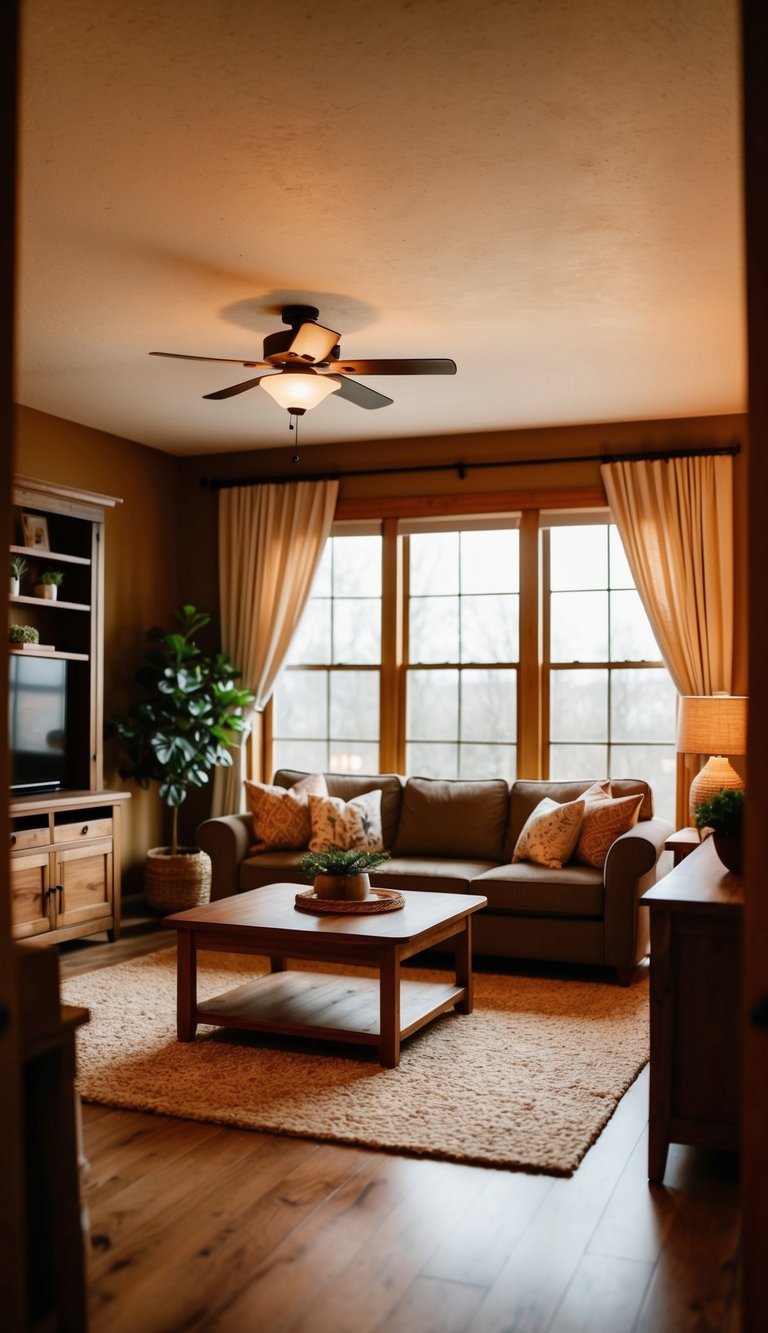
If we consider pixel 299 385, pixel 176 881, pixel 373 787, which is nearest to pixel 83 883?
pixel 176 881

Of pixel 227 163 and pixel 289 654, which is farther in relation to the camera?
pixel 289 654

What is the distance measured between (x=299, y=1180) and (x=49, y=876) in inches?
118

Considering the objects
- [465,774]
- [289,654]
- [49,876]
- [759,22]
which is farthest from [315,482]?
[759,22]

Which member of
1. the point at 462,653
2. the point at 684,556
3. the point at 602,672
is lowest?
the point at 602,672

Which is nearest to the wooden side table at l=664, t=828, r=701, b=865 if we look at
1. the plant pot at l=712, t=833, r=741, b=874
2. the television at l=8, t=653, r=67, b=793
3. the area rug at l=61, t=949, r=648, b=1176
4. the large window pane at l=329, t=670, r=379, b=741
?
the area rug at l=61, t=949, r=648, b=1176

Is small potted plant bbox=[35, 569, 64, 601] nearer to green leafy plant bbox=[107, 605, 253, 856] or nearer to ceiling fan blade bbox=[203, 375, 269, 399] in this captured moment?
green leafy plant bbox=[107, 605, 253, 856]

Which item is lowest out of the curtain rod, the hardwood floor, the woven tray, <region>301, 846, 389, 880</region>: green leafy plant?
the hardwood floor

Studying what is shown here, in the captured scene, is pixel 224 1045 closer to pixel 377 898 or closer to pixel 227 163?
pixel 377 898

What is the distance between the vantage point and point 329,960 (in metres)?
4.09

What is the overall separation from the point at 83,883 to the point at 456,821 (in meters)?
1.98

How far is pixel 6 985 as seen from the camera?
1.47 m

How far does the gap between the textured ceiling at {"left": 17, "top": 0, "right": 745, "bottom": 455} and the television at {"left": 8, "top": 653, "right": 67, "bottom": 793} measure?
1.47 m

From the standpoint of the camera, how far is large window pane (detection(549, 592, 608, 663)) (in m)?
6.65

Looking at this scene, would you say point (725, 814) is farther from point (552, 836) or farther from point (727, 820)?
point (552, 836)
